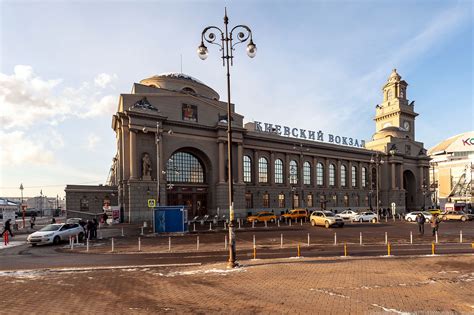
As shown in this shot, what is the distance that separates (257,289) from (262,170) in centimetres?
5787

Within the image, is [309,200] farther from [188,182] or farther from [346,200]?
[188,182]

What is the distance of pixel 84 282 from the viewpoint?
1234 centimetres

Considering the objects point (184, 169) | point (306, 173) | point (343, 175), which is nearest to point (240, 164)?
point (184, 169)

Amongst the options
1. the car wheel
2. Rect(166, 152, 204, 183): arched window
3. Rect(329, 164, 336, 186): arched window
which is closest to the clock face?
Rect(329, 164, 336, 186): arched window

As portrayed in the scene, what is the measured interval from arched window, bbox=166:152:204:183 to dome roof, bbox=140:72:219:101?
11.6m

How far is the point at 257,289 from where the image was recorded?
1090cm

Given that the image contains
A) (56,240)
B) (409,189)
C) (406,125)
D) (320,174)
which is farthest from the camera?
(406,125)

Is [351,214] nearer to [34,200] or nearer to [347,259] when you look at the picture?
[347,259]

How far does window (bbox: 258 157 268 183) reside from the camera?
6794 centimetres

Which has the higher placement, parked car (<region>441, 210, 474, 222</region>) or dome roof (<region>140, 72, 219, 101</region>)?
dome roof (<region>140, 72, 219, 101</region>)

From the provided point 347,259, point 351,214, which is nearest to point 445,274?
point 347,259

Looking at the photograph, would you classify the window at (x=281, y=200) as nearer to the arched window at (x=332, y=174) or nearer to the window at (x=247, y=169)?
the window at (x=247, y=169)

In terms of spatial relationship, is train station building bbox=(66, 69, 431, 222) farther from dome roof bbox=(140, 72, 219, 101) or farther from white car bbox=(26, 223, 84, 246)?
white car bbox=(26, 223, 84, 246)

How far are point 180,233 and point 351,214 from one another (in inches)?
1261
